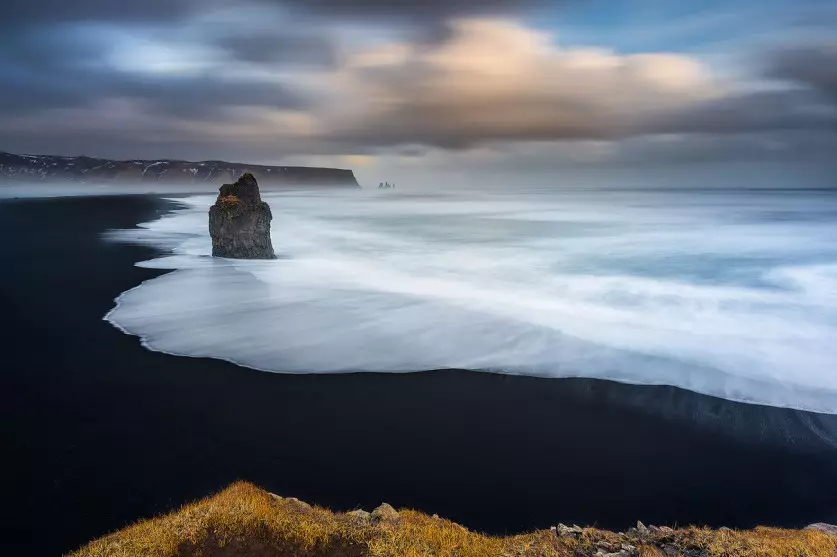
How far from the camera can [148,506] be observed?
300 inches

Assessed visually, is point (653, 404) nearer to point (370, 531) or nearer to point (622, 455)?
point (622, 455)

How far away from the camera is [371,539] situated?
628 centimetres

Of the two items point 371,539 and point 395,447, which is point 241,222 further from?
point 371,539

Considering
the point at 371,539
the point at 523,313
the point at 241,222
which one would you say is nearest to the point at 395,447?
the point at 371,539

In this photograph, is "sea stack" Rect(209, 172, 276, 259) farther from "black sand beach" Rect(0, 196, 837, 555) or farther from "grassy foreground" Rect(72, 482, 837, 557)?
"grassy foreground" Rect(72, 482, 837, 557)

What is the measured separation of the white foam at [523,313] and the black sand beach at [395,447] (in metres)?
1.15

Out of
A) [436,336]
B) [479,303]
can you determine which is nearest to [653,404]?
[436,336]

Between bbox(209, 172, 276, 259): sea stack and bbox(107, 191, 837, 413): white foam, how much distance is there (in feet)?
4.07

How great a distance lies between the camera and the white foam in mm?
13172

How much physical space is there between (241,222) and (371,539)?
23.5m

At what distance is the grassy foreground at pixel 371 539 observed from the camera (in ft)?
19.7

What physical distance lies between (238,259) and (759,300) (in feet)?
83.1

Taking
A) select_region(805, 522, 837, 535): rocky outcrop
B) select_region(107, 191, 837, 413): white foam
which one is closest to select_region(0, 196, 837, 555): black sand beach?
select_region(805, 522, 837, 535): rocky outcrop

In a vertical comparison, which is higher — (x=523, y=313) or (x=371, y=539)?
(x=523, y=313)
